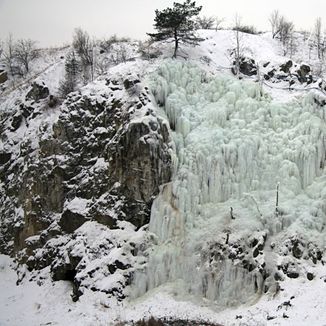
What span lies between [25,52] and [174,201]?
2815cm

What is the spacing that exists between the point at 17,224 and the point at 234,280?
44.8 ft

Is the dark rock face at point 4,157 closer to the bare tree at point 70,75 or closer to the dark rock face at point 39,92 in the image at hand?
the dark rock face at point 39,92

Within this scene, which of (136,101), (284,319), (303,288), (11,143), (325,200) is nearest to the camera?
(284,319)

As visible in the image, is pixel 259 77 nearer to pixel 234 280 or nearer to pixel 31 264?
pixel 234 280

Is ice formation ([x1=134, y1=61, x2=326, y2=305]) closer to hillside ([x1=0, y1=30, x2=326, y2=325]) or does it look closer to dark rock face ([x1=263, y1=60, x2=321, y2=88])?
hillside ([x1=0, y1=30, x2=326, y2=325])

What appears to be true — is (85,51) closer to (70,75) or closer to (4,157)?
(70,75)

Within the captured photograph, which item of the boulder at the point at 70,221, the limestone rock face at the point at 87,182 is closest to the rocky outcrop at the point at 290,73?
the limestone rock face at the point at 87,182

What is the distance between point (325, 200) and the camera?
20.8m

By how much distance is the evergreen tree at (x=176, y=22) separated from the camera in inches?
1077

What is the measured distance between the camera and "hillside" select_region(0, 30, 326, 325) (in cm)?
1970

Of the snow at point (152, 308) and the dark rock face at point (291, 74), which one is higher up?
the dark rock face at point (291, 74)

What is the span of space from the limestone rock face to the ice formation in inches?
44.0

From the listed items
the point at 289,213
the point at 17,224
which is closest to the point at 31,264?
the point at 17,224

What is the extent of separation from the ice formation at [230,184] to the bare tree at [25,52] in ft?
73.1
